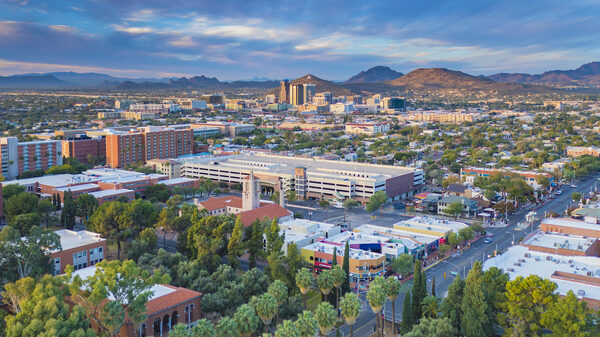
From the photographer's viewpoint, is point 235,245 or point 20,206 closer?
point 235,245

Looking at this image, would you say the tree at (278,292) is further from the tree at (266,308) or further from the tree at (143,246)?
the tree at (143,246)

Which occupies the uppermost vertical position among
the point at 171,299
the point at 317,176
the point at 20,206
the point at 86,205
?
the point at 317,176

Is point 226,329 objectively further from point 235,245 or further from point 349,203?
point 349,203

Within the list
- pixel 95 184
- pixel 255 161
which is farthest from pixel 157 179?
pixel 255 161

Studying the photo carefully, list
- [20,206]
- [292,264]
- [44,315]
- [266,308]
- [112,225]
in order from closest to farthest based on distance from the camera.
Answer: [44,315] < [266,308] < [292,264] < [112,225] < [20,206]

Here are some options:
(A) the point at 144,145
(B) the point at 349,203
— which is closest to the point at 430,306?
(B) the point at 349,203

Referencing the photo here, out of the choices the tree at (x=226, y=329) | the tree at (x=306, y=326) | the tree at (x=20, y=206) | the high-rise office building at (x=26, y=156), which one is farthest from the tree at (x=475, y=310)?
the high-rise office building at (x=26, y=156)

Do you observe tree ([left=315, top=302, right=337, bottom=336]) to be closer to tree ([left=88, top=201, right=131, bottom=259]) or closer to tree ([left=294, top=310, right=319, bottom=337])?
tree ([left=294, top=310, right=319, bottom=337])

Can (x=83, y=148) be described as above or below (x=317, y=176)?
above
